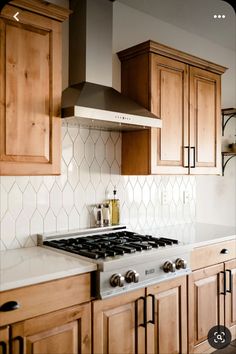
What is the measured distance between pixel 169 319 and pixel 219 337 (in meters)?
0.69

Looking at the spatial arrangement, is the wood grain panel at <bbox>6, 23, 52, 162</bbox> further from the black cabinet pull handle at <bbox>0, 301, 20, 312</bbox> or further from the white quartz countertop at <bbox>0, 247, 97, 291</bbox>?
the black cabinet pull handle at <bbox>0, 301, 20, 312</bbox>

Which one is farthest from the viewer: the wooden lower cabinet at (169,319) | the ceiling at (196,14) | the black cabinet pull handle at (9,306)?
the ceiling at (196,14)

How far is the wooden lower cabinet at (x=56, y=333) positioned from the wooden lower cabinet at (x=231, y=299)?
134cm

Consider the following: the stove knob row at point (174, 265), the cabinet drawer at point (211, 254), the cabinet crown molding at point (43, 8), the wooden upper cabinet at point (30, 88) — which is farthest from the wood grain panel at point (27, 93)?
the cabinet drawer at point (211, 254)

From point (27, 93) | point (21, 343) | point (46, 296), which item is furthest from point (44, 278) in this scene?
point (27, 93)

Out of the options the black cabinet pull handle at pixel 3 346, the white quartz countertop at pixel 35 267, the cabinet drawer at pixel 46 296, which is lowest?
the black cabinet pull handle at pixel 3 346

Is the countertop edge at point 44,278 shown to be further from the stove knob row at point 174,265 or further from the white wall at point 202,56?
the white wall at point 202,56

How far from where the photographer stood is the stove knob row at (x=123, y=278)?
6.38 feet

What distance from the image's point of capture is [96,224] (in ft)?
9.07

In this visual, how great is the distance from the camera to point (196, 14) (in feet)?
10.4

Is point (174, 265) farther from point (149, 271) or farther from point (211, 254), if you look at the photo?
point (211, 254)

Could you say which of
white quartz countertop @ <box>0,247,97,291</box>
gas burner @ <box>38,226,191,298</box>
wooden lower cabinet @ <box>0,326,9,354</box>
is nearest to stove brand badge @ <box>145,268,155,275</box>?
gas burner @ <box>38,226,191,298</box>

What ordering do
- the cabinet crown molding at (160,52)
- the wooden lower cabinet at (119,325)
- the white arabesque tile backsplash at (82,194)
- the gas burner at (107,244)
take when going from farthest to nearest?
the cabinet crown molding at (160,52) → the white arabesque tile backsplash at (82,194) → the gas burner at (107,244) → the wooden lower cabinet at (119,325)

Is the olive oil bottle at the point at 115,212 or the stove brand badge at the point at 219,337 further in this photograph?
the olive oil bottle at the point at 115,212
